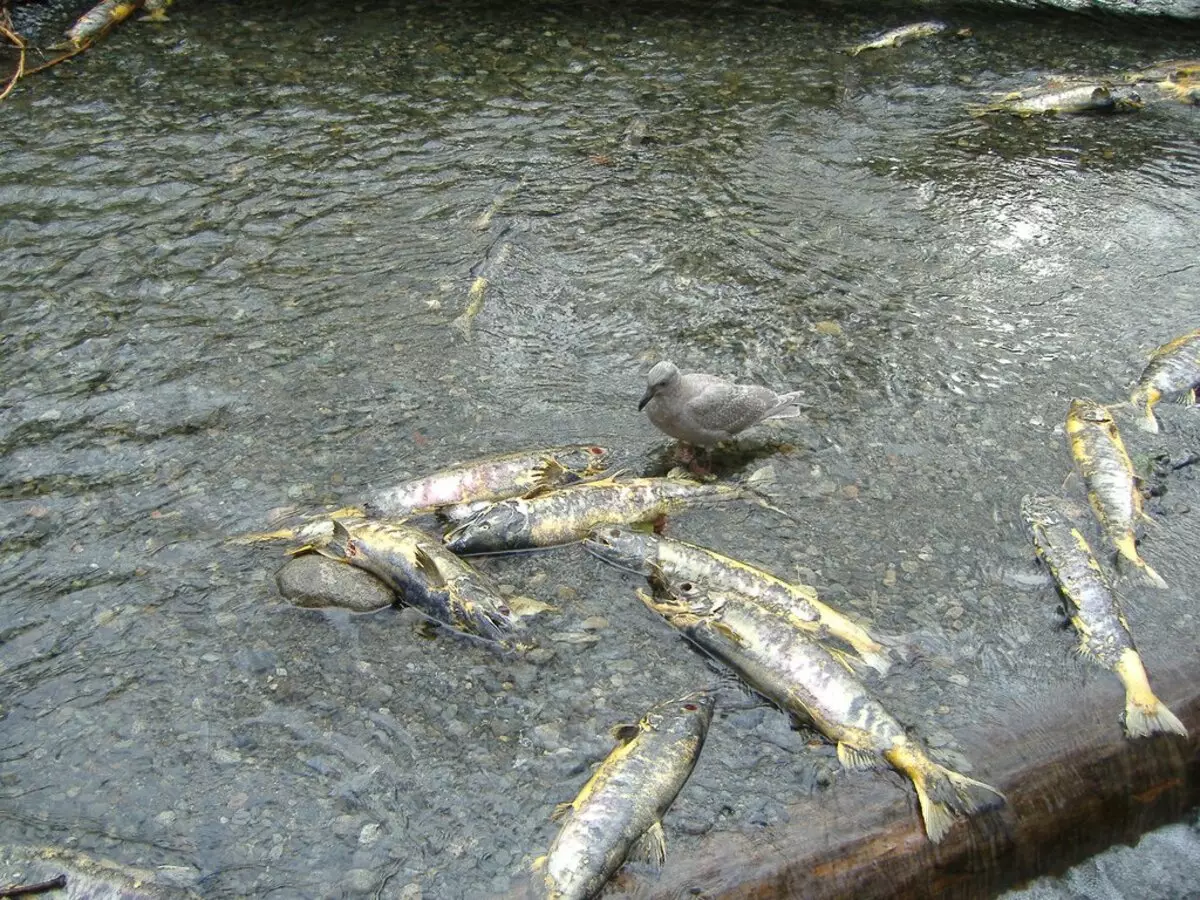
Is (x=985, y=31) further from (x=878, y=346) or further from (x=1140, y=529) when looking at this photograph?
(x=1140, y=529)

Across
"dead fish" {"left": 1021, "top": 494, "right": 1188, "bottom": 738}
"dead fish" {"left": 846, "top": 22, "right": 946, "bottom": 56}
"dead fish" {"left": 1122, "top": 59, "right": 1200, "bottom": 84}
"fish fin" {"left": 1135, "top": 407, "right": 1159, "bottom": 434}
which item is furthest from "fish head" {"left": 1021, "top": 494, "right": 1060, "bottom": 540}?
Result: "dead fish" {"left": 846, "top": 22, "right": 946, "bottom": 56}

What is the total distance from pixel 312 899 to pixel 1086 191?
754 cm

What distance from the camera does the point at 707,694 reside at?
4.58 meters

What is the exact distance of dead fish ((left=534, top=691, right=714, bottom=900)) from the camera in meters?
3.88

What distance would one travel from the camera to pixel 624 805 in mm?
4023

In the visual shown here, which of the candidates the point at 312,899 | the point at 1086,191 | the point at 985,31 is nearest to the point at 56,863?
the point at 312,899

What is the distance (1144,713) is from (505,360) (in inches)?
154

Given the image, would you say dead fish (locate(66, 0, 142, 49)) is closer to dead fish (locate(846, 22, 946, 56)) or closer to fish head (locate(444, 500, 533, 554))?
dead fish (locate(846, 22, 946, 56))

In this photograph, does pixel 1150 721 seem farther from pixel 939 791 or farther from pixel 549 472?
pixel 549 472

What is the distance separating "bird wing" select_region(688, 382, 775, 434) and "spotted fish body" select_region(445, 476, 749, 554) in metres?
0.34

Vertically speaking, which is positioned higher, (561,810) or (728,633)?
(728,633)

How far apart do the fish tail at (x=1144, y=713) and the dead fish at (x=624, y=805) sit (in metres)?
1.74

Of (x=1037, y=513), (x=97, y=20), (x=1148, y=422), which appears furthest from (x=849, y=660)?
(x=97, y=20)

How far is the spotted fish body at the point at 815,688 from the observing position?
13.7 feet
